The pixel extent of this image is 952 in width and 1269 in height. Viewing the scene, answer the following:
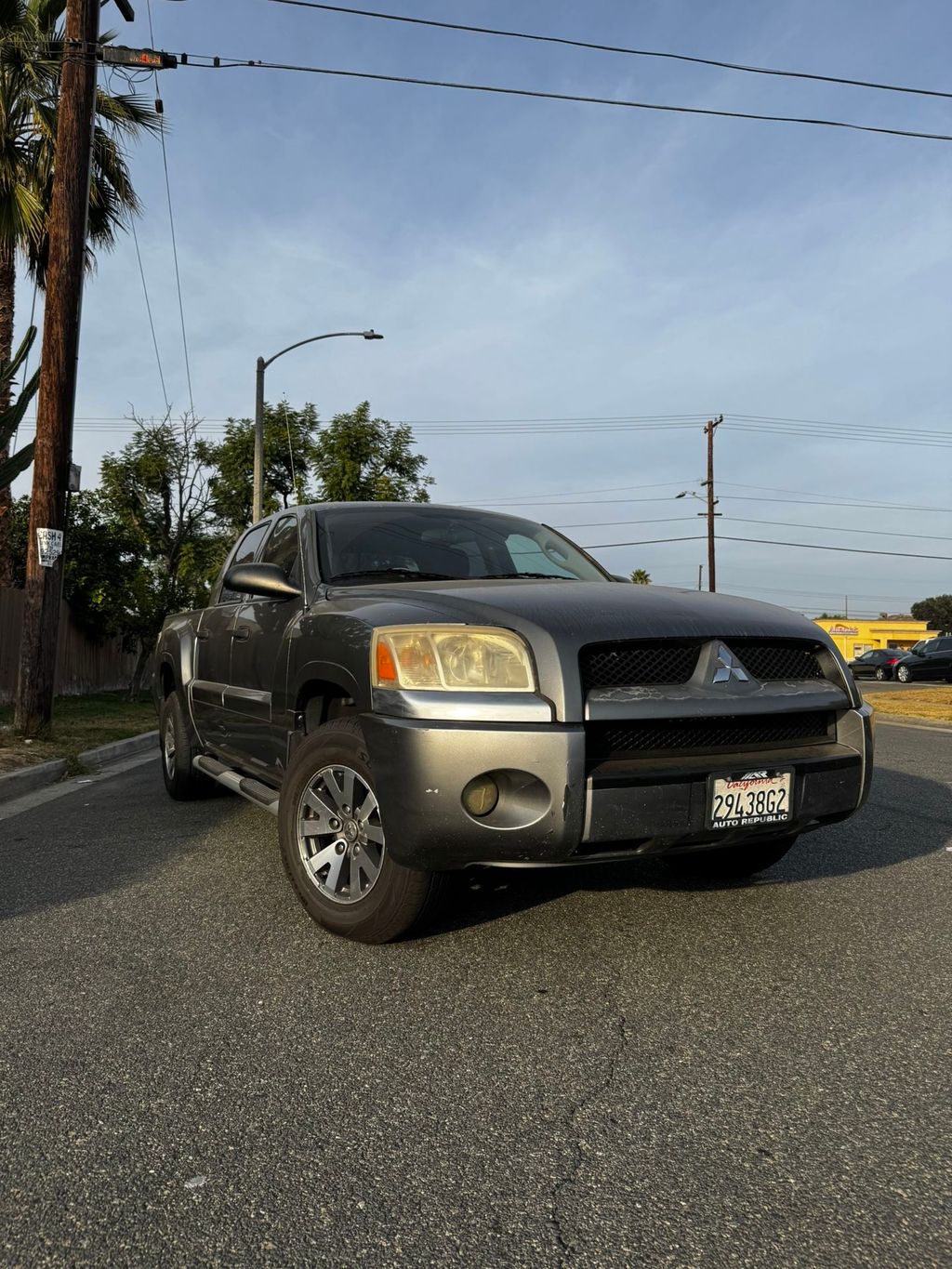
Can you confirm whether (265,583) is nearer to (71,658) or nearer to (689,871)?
(689,871)

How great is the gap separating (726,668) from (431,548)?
183 centimetres

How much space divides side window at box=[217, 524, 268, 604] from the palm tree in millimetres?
11111

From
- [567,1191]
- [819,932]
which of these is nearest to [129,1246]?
[567,1191]

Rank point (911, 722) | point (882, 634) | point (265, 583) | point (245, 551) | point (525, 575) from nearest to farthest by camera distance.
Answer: point (265, 583), point (525, 575), point (245, 551), point (911, 722), point (882, 634)

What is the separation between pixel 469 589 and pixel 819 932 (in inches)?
71.8

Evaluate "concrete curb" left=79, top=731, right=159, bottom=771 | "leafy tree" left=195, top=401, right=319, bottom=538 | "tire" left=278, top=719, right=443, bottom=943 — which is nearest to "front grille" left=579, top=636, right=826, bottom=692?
"tire" left=278, top=719, right=443, bottom=943

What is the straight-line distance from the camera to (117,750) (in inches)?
392

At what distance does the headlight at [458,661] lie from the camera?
3.10 meters

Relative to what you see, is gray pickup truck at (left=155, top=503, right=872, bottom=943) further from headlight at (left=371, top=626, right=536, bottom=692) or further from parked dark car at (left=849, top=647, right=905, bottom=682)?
parked dark car at (left=849, top=647, right=905, bottom=682)

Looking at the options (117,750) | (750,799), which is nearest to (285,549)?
(750,799)

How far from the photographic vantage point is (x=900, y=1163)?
2.08 m

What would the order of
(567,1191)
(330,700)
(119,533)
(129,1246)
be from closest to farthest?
(129,1246) < (567,1191) < (330,700) < (119,533)

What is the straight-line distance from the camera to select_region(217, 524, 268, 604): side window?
5660 millimetres

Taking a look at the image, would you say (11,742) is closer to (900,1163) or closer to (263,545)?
(263,545)
